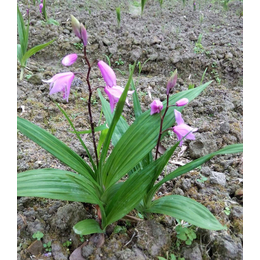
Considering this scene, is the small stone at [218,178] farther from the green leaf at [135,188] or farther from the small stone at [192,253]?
the green leaf at [135,188]

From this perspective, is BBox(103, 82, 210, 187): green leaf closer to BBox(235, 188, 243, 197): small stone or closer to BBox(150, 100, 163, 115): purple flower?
BBox(150, 100, 163, 115): purple flower

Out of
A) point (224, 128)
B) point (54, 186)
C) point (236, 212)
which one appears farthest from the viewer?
point (224, 128)

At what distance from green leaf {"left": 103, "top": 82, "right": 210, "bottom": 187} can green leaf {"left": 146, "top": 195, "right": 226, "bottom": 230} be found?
21 centimetres

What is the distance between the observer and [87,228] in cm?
89

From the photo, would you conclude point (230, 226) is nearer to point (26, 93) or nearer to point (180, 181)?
point (180, 181)

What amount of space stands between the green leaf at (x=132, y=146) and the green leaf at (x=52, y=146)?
9 centimetres

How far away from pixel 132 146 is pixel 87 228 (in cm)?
34

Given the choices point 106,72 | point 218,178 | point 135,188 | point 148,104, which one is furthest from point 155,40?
point 135,188

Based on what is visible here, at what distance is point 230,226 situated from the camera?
108 cm

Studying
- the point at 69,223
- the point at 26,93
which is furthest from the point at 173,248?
the point at 26,93

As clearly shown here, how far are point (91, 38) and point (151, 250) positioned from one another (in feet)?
7.68

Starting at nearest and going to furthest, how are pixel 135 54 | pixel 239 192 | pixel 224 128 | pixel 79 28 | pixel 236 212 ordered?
pixel 79 28 → pixel 236 212 → pixel 239 192 → pixel 224 128 → pixel 135 54

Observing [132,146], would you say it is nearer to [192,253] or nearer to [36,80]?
[192,253]

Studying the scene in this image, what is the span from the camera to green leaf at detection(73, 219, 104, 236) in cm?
85
